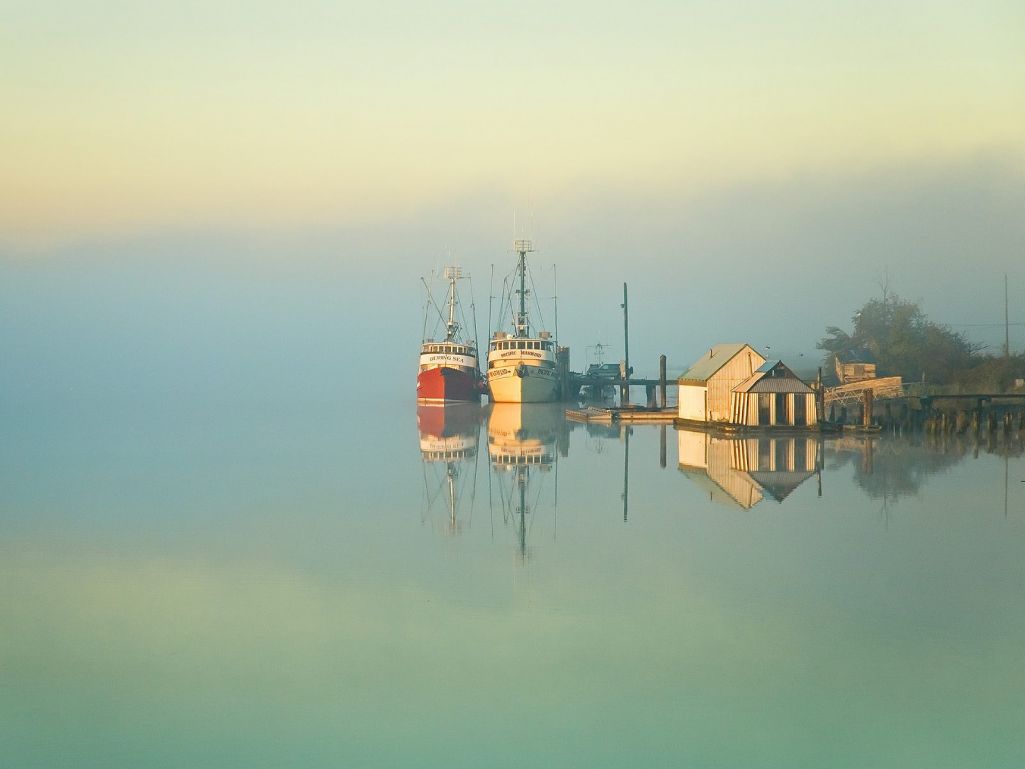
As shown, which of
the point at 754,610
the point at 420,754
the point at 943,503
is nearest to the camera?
the point at 420,754

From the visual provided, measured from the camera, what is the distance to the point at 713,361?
44.7 metres

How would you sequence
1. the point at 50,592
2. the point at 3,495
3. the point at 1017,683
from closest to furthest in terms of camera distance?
the point at 1017,683, the point at 50,592, the point at 3,495

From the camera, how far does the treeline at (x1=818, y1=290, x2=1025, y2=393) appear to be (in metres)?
56.0

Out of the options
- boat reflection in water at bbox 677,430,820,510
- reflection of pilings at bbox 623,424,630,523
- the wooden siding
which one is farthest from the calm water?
the wooden siding

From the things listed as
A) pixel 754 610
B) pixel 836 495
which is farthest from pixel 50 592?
pixel 836 495

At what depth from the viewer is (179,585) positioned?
55.6ft

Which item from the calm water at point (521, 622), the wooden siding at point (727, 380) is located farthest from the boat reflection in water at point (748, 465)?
the wooden siding at point (727, 380)

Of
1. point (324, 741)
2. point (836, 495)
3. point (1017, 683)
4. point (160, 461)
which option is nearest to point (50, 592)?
point (324, 741)

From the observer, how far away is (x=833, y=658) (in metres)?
12.6

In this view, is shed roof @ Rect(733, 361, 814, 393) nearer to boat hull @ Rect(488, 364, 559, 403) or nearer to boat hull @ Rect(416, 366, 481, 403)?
boat hull @ Rect(488, 364, 559, 403)

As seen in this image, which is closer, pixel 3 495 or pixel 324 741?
pixel 324 741

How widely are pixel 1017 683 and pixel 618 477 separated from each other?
19.2 metres

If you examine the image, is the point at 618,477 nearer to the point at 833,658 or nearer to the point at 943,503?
the point at 943,503

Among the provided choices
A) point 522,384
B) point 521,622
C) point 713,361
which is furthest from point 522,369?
point 521,622
